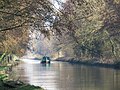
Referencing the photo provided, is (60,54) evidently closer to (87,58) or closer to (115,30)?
(87,58)

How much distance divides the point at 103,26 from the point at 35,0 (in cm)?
6101

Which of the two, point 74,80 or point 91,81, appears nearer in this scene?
point 91,81

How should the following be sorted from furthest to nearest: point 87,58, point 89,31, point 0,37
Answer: point 87,58 → point 89,31 → point 0,37

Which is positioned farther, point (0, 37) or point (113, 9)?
point (113, 9)

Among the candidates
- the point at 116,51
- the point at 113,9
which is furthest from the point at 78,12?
the point at 116,51

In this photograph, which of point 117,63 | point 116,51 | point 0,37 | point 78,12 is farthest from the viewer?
point 116,51

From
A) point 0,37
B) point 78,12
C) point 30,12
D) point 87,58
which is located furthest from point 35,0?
point 87,58

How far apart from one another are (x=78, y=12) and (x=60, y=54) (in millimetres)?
152840

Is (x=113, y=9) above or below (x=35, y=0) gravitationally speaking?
above

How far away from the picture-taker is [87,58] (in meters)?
108

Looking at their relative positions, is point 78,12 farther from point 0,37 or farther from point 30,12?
point 0,37

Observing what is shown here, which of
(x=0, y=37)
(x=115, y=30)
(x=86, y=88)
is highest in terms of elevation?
(x=115, y=30)

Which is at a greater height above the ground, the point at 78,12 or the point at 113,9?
the point at 113,9

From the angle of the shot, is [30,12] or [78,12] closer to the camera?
[30,12]
